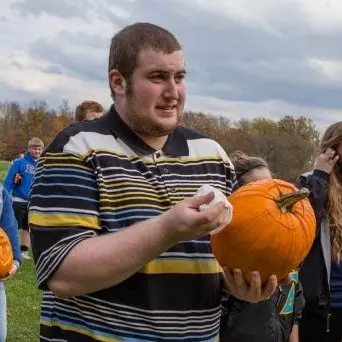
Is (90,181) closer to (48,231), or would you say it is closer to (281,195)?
(48,231)

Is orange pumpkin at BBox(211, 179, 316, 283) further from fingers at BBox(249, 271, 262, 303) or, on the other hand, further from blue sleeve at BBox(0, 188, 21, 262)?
blue sleeve at BBox(0, 188, 21, 262)

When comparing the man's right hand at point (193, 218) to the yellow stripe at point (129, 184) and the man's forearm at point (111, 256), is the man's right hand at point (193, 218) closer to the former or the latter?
the man's forearm at point (111, 256)

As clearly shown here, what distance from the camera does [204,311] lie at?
2.55 metres

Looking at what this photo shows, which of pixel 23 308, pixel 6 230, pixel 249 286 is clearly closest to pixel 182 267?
pixel 249 286

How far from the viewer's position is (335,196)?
16.3 ft

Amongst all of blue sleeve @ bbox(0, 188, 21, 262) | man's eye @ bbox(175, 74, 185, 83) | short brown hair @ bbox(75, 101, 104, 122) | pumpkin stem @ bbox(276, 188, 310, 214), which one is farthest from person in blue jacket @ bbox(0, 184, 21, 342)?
pumpkin stem @ bbox(276, 188, 310, 214)

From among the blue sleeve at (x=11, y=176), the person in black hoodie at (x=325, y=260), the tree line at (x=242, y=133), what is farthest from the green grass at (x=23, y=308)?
the tree line at (x=242, y=133)

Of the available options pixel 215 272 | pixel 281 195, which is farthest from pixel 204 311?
pixel 281 195

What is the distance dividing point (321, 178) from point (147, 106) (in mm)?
2863

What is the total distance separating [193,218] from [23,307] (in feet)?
23.6

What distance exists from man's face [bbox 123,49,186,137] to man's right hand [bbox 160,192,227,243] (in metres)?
0.48

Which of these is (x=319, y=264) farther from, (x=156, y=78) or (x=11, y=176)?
(x=11, y=176)

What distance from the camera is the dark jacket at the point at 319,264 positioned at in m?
4.89

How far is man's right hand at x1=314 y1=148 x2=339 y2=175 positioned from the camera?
4.98m
